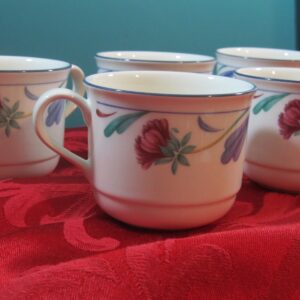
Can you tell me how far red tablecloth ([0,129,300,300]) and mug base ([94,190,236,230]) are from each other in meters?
0.01

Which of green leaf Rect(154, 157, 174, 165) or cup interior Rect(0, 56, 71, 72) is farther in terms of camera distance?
cup interior Rect(0, 56, 71, 72)

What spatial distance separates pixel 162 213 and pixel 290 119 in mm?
151

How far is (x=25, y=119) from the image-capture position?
489 millimetres

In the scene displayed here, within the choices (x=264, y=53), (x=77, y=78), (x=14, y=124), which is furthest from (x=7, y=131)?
(x=264, y=53)

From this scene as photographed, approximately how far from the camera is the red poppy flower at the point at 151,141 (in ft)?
1.27

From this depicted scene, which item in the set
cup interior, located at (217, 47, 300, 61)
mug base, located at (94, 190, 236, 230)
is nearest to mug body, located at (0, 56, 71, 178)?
mug base, located at (94, 190, 236, 230)

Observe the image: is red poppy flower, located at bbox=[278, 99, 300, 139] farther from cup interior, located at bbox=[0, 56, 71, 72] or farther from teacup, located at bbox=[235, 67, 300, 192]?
cup interior, located at bbox=[0, 56, 71, 72]

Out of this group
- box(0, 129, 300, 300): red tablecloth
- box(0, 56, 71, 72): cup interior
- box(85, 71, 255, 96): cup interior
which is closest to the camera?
box(0, 129, 300, 300): red tablecloth

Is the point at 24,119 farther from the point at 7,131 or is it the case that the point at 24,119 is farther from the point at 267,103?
the point at 267,103

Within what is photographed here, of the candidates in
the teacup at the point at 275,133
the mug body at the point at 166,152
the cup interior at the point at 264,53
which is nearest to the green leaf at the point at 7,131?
the mug body at the point at 166,152

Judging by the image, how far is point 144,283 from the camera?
1.11 ft

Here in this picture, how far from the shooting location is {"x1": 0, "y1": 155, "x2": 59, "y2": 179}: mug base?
501 millimetres

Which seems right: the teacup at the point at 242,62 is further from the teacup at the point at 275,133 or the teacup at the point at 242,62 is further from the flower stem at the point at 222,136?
the flower stem at the point at 222,136

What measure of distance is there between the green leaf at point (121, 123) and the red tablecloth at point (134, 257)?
0.26 feet
